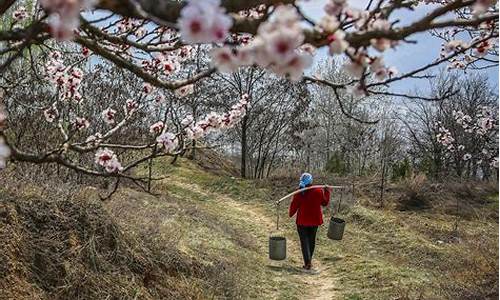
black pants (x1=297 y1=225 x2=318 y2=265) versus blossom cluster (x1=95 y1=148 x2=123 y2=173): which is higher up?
blossom cluster (x1=95 y1=148 x2=123 y2=173)

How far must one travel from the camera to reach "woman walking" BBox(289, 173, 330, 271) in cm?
799

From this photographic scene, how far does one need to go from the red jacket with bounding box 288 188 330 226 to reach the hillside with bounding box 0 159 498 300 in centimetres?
80

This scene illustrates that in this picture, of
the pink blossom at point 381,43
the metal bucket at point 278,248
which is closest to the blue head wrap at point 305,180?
the metal bucket at point 278,248

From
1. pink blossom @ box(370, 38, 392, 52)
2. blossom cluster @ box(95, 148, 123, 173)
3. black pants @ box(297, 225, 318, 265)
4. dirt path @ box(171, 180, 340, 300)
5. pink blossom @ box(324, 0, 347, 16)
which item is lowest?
dirt path @ box(171, 180, 340, 300)

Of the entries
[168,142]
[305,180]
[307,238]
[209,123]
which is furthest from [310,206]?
[168,142]

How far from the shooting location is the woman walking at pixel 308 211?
7992mm

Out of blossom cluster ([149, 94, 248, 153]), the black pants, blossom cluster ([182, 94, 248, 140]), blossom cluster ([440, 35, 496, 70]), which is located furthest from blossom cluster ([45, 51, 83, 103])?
the black pants

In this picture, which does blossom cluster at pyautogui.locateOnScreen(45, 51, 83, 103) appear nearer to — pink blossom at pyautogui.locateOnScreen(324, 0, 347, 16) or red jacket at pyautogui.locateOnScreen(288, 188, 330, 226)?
pink blossom at pyautogui.locateOnScreen(324, 0, 347, 16)

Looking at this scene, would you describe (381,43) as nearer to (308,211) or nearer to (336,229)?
(308,211)

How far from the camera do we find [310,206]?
7992 mm

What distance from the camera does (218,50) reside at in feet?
5.46

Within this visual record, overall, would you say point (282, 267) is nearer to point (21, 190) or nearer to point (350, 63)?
point (21, 190)

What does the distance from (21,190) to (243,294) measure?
9.08ft

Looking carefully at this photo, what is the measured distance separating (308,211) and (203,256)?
178cm
